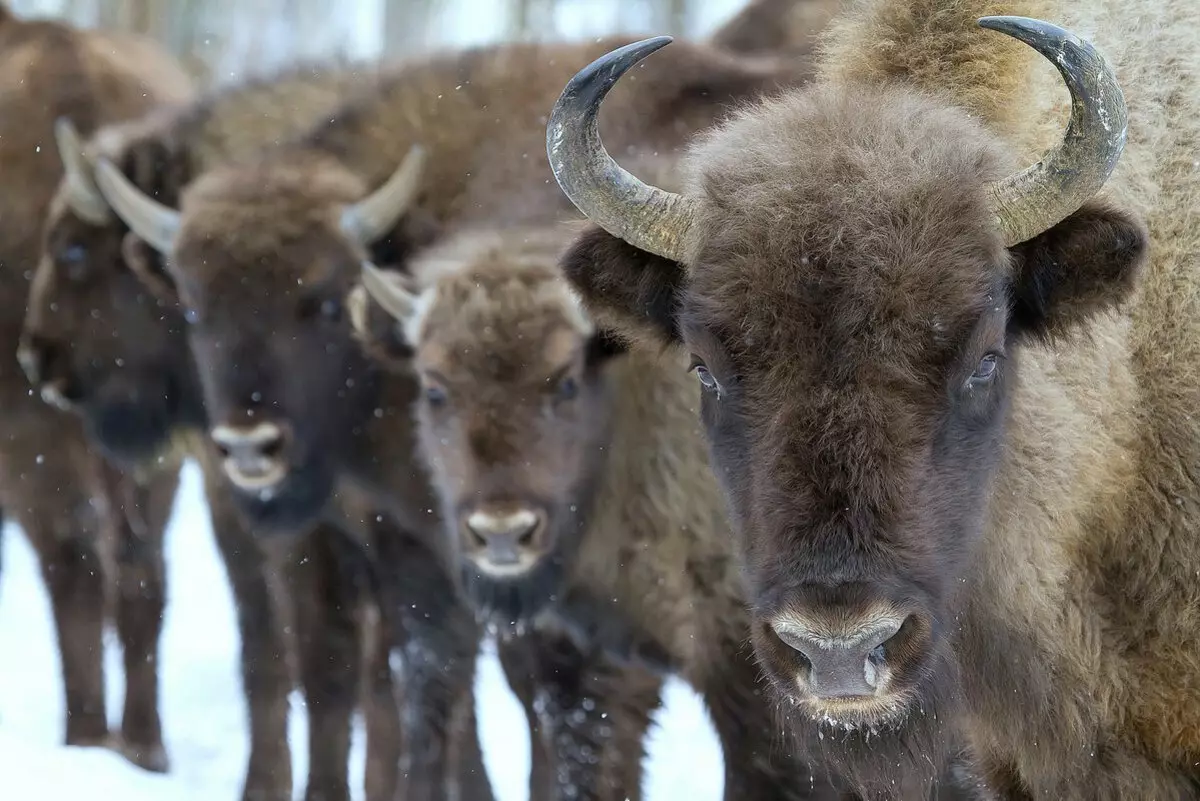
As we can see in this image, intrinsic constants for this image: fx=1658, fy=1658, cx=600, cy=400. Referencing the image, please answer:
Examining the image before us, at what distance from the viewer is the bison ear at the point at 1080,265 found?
4.07 metres

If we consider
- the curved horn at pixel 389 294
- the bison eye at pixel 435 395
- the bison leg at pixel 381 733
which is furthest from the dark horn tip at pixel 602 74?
the bison leg at pixel 381 733

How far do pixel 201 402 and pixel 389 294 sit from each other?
8.21 feet

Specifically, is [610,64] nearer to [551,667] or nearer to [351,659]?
[551,667]

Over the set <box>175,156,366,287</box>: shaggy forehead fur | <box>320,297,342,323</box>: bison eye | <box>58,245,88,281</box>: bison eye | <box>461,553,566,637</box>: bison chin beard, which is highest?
<box>175,156,366,287</box>: shaggy forehead fur

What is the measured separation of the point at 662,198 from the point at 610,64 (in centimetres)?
42

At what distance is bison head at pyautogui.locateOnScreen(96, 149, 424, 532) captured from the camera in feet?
24.4

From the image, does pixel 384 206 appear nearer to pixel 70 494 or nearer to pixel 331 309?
pixel 331 309

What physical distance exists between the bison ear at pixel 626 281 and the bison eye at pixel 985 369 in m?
0.82

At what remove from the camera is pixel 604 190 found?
4.29 m

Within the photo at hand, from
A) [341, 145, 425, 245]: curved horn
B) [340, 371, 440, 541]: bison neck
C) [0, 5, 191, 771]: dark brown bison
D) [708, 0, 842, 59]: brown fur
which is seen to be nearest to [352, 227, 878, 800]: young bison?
[340, 371, 440, 541]: bison neck

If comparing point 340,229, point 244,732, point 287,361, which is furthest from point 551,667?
point 244,732

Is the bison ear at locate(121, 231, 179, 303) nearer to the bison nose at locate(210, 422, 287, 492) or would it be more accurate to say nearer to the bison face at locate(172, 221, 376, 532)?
the bison face at locate(172, 221, 376, 532)

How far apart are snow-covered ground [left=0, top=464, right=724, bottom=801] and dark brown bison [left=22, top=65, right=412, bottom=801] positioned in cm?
65

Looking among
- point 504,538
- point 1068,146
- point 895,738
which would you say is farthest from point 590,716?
point 1068,146
